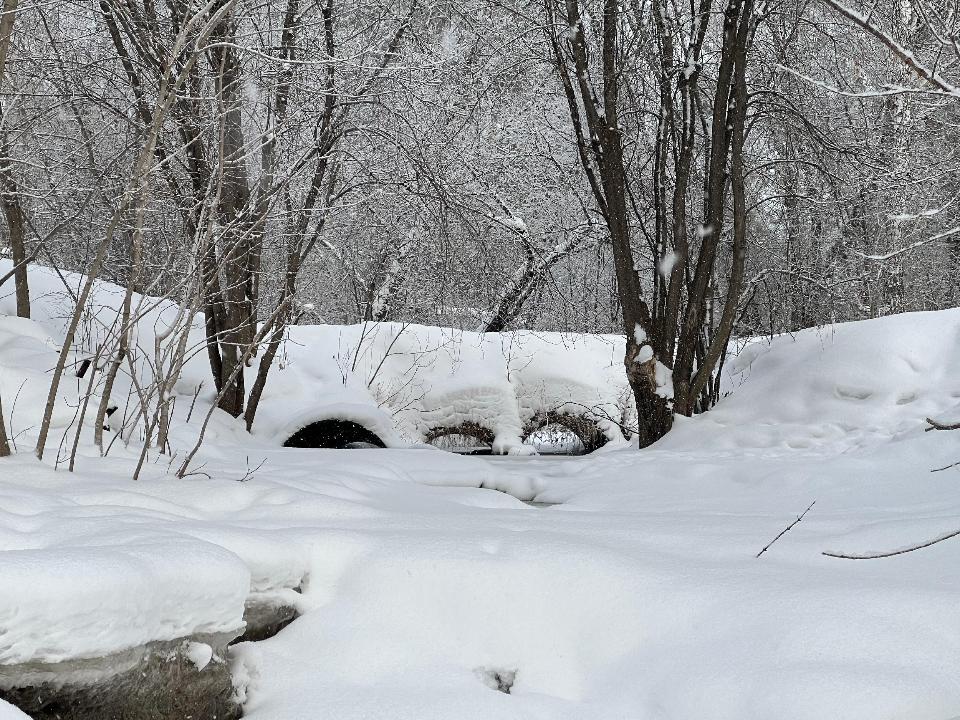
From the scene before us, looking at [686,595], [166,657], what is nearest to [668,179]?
[686,595]

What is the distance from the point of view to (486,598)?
2629 mm

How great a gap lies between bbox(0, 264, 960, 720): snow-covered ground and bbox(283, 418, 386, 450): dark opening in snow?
3.93 m

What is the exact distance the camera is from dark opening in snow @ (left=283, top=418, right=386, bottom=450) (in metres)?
7.85

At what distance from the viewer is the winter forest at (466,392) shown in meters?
2.22

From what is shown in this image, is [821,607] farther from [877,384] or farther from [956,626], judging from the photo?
[877,384]

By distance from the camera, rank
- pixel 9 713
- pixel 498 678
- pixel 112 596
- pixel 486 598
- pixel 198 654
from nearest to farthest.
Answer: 1. pixel 9 713
2. pixel 112 596
3. pixel 198 654
4. pixel 498 678
5. pixel 486 598

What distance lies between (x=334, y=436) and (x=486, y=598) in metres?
5.68

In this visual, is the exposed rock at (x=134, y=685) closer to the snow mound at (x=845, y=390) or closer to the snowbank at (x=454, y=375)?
the snow mound at (x=845, y=390)

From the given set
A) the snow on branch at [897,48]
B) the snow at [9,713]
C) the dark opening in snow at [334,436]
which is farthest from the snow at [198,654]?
the dark opening in snow at [334,436]

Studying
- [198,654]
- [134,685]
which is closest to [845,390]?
[198,654]

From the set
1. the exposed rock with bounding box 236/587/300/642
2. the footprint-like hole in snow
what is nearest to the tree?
the footprint-like hole in snow

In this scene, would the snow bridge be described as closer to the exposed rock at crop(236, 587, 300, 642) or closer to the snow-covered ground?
the snow-covered ground

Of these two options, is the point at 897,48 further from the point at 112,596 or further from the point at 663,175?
the point at 663,175

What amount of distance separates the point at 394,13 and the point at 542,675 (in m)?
5.91
